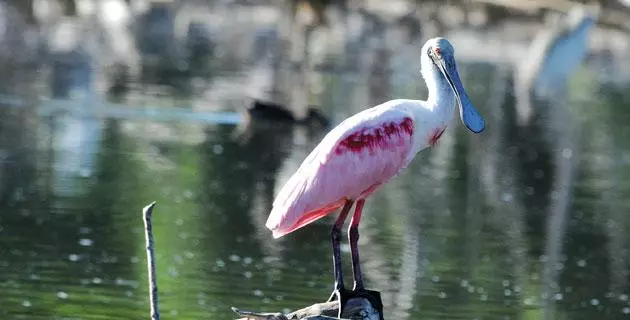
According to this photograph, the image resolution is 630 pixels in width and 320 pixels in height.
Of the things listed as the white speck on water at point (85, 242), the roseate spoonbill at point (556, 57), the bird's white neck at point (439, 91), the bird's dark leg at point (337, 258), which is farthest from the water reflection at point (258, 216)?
the roseate spoonbill at point (556, 57)

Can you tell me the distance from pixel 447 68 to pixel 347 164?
32.9 inches

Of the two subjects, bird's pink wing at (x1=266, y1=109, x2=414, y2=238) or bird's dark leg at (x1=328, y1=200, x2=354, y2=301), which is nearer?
bird's dark leg at (x1=328, y1=200, x2=354, y2=301)

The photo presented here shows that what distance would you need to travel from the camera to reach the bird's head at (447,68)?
34.4ft

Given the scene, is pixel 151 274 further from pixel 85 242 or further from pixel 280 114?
pixel 280 114

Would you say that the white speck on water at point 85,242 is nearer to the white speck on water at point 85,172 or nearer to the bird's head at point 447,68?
the white speck on water at point 85,172

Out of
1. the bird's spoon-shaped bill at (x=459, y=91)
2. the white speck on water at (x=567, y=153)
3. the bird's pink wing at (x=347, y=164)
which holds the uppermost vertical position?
the white speck on water at (x=567, y=153)

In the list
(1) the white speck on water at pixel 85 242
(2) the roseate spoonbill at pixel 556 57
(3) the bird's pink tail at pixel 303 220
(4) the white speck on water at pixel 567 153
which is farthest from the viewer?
Answer: (2) the roseate spoonbill at pixel 556 57

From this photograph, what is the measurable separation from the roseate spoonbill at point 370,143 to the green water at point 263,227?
10.4 ft

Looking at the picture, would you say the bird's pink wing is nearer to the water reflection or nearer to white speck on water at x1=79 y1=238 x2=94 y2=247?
the water reflection

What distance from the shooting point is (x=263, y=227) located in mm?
17859

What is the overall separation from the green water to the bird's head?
3.60 metres

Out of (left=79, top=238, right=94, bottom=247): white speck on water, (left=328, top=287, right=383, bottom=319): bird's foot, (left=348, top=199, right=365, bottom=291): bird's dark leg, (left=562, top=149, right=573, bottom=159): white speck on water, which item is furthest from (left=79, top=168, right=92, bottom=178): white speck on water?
(left=328, top=287, right=383, bottom=319): bird's foot

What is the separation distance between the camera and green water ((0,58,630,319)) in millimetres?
14539

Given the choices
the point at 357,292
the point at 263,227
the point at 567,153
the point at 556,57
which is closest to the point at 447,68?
the point at 357,292
